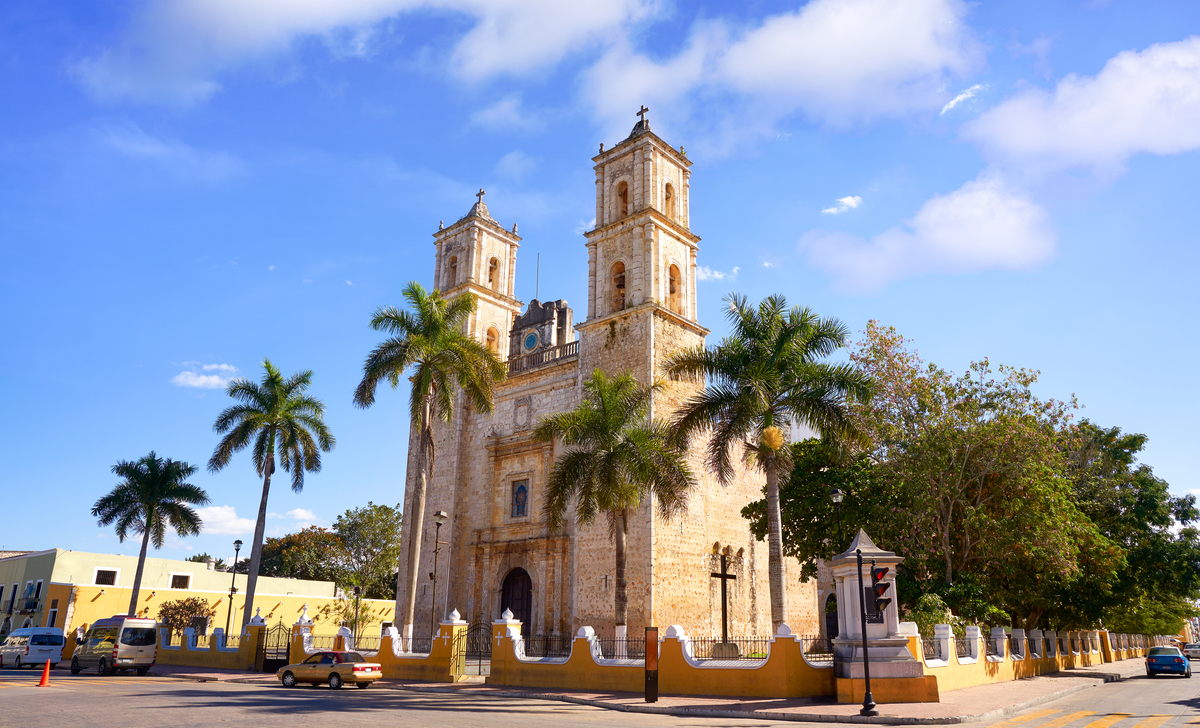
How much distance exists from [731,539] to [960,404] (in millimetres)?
9493

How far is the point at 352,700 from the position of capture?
49.2ft

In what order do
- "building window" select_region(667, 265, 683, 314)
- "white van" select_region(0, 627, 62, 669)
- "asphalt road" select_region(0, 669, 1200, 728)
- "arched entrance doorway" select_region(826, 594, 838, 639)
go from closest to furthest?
"asphalt road" select_region(0, 669, 1200, 728) → "white van" select_region(0, 627, 62, 669) → "building window" select_region(667, 265, 683, 314) → "arched entrance doorway" select_region(826, 594, 838, 639)

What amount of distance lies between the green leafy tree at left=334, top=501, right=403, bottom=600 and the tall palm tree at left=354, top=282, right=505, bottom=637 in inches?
1026

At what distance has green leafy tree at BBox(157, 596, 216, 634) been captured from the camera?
40.4 meters

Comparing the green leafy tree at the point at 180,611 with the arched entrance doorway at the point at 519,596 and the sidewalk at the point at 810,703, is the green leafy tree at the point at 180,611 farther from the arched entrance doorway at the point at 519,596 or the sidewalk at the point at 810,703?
the sidewalk at the point at 810,703

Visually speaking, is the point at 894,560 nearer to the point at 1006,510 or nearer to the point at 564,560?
the point at 1006,510

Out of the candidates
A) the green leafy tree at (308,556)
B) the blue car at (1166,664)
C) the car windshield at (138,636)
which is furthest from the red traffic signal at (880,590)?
the green leafy tree at (308,556)

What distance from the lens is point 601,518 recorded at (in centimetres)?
2606

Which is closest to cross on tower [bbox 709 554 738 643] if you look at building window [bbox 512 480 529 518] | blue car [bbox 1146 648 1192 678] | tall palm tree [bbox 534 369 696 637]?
tall palm tree [bbox 534 369 696 637]

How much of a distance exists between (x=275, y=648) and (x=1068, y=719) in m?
22.3

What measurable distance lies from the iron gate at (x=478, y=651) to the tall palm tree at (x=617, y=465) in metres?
4.67

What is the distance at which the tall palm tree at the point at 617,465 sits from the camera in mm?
19766

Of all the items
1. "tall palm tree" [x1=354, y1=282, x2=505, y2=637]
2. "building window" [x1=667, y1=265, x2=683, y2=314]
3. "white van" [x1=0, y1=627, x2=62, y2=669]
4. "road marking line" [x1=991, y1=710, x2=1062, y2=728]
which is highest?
"building window" [x1=667, y1=265, x2=683, y2=314]

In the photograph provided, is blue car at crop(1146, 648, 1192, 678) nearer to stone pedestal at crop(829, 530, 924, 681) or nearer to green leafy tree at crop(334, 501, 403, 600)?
stone pedestal at crop(829, 530, 924, 681)
